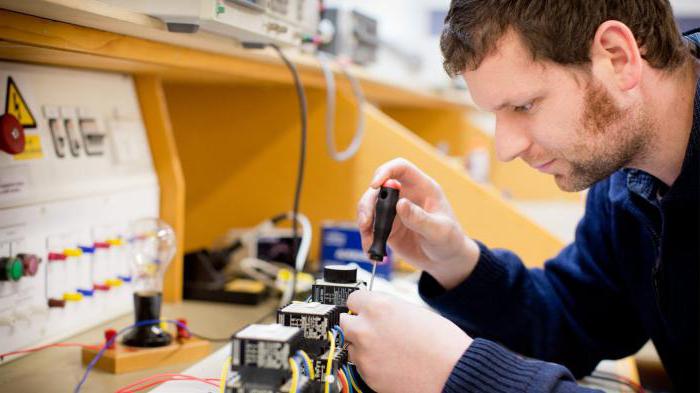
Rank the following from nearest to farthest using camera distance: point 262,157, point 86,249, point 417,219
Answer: point 417,219, point 86,249, point 262,157

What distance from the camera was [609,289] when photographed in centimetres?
125

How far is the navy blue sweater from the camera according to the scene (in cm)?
105

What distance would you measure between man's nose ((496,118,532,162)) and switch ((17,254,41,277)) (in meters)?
0.67

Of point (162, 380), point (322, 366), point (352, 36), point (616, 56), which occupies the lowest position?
point (162, 380)

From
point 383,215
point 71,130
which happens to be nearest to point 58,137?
point 71,130

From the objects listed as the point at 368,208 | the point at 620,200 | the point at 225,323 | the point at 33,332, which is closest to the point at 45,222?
the point at 33,332

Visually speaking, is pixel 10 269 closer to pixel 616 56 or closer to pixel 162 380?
pixel 162 380

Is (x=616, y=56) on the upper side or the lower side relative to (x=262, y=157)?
upper

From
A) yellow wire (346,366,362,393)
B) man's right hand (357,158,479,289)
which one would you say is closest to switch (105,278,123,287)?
man's right hand (357,158,479,289)

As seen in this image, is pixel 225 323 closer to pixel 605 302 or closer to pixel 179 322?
pixel 179 322

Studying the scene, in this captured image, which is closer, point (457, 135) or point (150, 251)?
point (150, 251)

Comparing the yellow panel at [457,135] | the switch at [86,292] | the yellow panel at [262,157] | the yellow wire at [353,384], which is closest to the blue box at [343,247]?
the yellow panel at [262,157]

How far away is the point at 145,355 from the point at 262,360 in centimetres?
46

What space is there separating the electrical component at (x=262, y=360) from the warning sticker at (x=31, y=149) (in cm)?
57
